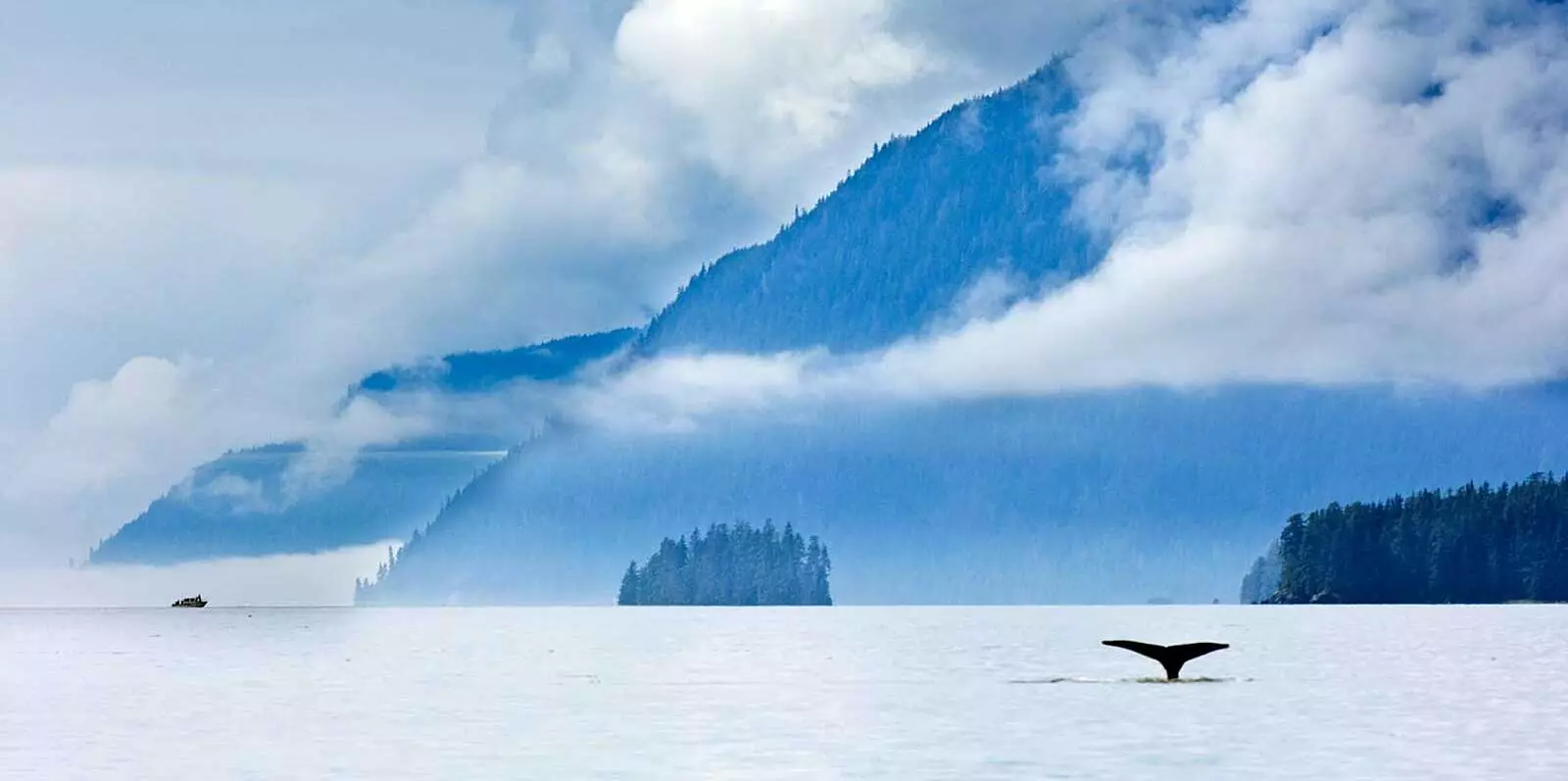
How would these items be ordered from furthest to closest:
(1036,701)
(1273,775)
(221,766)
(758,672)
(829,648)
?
1. (829,648)
2. (758,672)
3. (1036,701)
4. (221,766)
5. (1273,775)

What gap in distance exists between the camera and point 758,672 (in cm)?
14638

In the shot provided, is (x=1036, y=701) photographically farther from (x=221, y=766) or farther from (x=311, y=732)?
(x=221, y=766)

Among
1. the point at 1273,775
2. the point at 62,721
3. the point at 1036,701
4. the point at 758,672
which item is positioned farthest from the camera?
the point at 758,672

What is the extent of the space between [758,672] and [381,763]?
68672 mm

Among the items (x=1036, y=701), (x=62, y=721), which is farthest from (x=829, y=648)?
(x=62, y=721)

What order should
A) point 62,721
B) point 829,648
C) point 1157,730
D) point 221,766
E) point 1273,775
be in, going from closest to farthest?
point 1273,775
point 221,766
point 1157,730
point 62,721
point 829,648

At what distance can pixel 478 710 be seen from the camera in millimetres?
105688

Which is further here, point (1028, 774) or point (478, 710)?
point (478, 710)

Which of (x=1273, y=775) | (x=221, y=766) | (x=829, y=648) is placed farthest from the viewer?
(x=829, y=648)

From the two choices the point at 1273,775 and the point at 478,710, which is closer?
the point at 1273,775

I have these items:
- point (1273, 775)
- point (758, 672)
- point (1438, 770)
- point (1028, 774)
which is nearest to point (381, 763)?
point (1028, 774)

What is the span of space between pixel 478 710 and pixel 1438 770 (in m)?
45.7

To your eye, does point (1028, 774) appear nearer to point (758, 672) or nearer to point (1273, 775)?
point (1273, 775)

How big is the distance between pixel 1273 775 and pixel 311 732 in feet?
124
